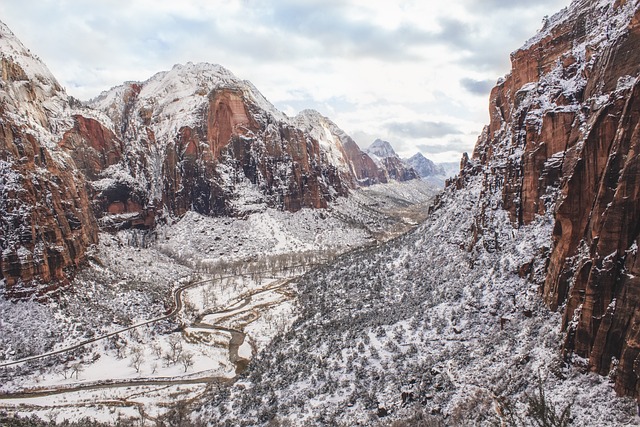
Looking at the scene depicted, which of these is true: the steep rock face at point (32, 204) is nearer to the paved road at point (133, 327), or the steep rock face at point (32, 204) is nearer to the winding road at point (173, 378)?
the paved road at point (133, 327)

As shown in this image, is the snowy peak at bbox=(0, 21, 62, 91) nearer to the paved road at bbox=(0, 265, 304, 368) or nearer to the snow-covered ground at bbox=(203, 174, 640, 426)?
the paved road at bbox=(0, 265, 304, 368)

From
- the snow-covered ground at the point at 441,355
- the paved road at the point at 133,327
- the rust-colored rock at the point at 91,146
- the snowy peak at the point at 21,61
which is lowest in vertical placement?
the paved road at the point at 133,327

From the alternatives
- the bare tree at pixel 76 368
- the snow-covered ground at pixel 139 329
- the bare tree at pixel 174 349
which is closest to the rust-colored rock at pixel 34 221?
the snow-covered ground at pixel 139 329

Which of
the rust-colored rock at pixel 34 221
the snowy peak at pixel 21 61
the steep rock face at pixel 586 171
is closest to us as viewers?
the steep rock face at pixel 586 171

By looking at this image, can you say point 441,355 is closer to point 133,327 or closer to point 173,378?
point 173,378

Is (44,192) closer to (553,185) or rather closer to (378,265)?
(378,265)

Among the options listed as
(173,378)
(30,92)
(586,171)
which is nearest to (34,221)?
(173,378)

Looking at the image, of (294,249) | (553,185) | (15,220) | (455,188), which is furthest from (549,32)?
(294,249)
